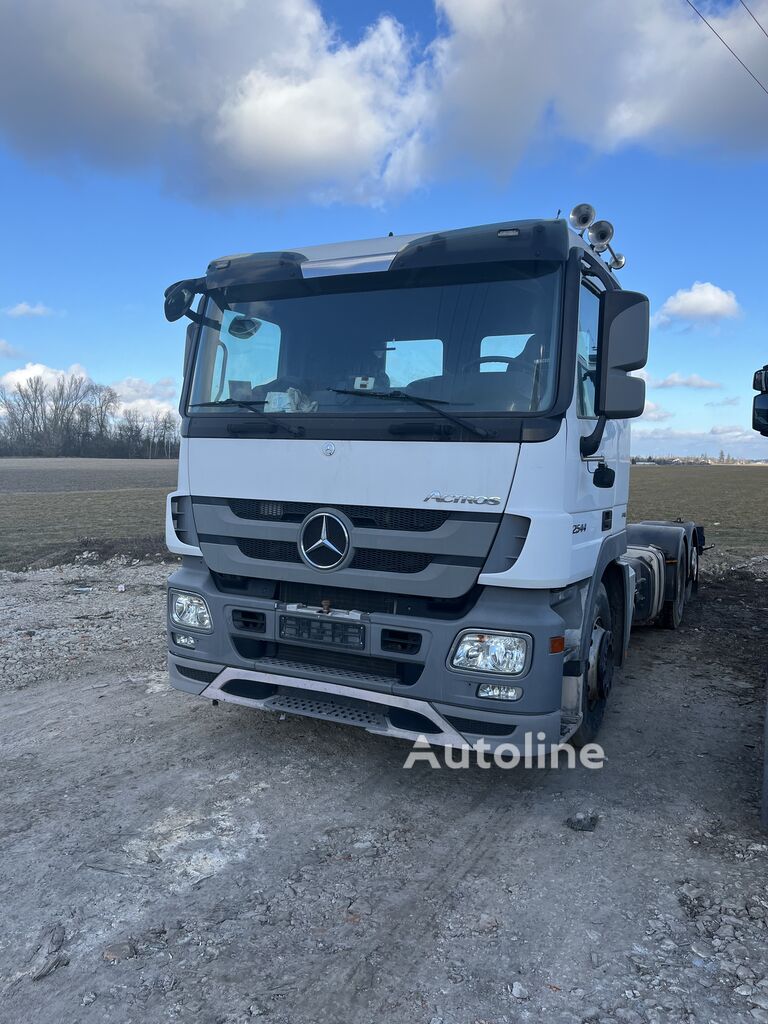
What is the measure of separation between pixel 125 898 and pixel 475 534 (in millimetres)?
2243

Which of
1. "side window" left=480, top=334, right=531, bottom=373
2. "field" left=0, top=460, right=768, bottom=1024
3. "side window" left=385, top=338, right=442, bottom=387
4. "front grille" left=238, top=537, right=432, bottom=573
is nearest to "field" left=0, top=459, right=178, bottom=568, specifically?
"field" left=0, top=460, right=768, bottom=1024

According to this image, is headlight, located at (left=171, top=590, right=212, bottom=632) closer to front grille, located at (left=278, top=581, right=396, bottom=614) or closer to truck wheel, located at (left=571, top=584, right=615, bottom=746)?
front grille, located at (left=278, top=581, right=396, bottom=614)

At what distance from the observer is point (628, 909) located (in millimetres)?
3084

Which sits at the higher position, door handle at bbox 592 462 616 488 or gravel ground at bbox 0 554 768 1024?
door handle at bbox 592 462 616 488

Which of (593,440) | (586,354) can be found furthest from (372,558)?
(586,354)

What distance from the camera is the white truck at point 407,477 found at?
3.68 meters

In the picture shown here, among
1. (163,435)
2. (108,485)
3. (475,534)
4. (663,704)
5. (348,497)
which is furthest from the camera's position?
(163,435)

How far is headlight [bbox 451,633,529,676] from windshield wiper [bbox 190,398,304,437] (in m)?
1.46

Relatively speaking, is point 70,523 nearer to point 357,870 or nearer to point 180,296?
point 180,296

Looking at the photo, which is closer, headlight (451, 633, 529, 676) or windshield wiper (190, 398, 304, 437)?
headlight (451, 633, 529, 676)

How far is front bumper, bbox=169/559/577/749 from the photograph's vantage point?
11.9ft

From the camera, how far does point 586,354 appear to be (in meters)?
4.09

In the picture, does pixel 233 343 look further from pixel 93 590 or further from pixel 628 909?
pixel 93 590

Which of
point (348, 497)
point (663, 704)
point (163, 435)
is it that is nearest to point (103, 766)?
point (348, 497)
